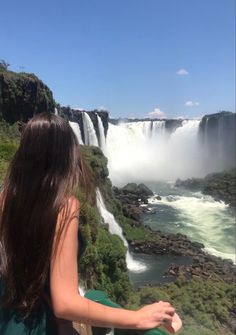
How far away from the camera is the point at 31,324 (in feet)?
5.66

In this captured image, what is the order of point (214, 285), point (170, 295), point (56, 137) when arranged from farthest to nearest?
point (214, 285)
point (170, 295)
point (56, 137)

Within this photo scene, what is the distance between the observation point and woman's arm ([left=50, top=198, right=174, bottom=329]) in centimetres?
171

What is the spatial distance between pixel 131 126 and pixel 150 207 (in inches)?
1022

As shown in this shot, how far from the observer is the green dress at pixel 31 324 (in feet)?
5.62

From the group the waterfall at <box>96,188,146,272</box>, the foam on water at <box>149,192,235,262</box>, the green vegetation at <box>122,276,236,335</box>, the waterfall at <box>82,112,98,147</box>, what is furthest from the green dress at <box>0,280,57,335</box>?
the waterfall at <box>82,112,98,147</box>

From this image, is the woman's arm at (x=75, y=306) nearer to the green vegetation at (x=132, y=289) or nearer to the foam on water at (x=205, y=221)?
the green vegetation at (x=132, y=289)

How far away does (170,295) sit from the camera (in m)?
19.3

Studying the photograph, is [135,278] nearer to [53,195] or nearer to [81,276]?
[81,276]

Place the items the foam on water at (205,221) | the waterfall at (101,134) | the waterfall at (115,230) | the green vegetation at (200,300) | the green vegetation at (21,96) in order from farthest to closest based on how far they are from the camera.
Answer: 1. the waterfall at (101,134)
2. the green vegetation at (21,96)
3. the foam on water at (205,221)
4. the waterfall at (115,230)
5. the green vegetation at (200,300)

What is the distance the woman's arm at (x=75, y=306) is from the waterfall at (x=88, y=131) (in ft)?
146

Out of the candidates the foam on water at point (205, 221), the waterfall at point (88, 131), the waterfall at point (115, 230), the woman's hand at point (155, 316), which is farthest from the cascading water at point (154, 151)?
the woman's hand at point (155, 316)

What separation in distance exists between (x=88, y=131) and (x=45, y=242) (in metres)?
45.3

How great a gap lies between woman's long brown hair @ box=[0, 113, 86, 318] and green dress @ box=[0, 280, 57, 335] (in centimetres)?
3

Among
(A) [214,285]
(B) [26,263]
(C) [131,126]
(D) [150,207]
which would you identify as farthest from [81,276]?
(C) [131,126]
